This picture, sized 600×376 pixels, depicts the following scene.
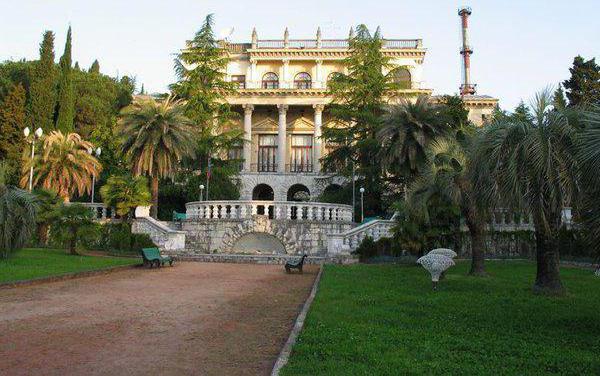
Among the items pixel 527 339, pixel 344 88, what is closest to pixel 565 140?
pixel 527 339

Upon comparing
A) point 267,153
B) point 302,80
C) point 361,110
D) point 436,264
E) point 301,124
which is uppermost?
point 302,80

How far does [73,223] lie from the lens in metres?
23.6

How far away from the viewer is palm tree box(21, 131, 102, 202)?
34.4 metres

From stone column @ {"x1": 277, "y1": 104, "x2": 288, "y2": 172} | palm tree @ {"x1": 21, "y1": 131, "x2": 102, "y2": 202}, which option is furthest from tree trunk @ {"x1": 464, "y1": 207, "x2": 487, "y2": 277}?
stone column @ {"x1": 277, "y1": 104, "x2": 288, "y2": 172}

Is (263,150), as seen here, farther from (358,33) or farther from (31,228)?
(31,228)

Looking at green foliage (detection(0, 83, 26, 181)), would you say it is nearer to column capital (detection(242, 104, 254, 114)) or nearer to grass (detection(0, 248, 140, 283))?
column capital (detection(242, 104, 254, 114))

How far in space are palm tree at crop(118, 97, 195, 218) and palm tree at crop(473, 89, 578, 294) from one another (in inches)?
927

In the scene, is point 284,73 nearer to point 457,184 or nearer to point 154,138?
point 154,138

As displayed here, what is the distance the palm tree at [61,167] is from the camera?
1356 inches

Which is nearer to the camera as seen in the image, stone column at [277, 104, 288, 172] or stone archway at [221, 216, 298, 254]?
stone archway at [221, 216, 298, 254]

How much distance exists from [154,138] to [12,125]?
1921cm

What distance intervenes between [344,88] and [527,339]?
31.8 metres

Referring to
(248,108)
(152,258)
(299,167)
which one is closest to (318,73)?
(248,108)

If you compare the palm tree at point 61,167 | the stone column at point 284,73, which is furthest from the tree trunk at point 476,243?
the stone column at point 284,73
